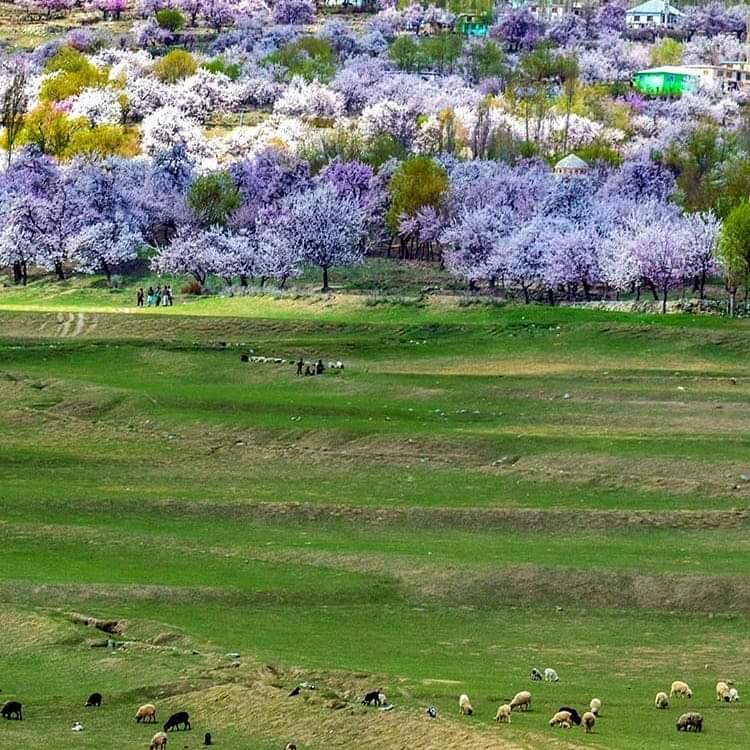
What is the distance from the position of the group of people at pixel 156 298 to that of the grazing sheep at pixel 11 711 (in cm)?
7394

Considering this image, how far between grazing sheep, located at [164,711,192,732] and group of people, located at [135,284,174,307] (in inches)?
2952

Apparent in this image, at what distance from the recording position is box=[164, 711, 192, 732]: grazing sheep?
108 ft

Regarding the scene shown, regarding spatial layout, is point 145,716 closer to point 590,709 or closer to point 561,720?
point 561,720

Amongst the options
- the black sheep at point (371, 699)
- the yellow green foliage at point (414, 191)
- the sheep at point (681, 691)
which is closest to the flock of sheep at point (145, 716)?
the black sheep at point (371, 699)

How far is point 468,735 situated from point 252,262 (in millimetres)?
86063

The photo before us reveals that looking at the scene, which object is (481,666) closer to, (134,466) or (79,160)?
(134,466)

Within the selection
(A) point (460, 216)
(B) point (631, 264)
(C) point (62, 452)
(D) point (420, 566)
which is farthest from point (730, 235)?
(D) point (420, 566)

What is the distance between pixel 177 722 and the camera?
3303cm

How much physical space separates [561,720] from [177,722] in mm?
5743

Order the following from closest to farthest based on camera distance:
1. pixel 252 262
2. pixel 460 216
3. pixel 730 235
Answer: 1. pixel 730 235
2. pixel 252 262
3. pixel 460 216

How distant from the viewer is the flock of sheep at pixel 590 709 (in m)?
33.0

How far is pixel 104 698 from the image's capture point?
35.4 meters

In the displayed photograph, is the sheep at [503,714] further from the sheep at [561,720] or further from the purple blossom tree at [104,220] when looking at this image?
the purple blossom tree at [104,220]

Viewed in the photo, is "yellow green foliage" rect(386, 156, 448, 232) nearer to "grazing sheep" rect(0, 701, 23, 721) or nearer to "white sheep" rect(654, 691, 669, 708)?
"white sheep" rect(654, 691, 669, 708)
